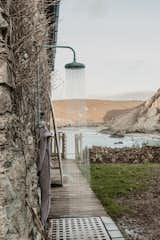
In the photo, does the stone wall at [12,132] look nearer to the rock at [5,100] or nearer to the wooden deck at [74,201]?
the rock at [5,100]

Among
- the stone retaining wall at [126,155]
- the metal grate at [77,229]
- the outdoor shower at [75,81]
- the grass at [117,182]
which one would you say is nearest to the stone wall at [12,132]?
the outdoor shower at [75,81]

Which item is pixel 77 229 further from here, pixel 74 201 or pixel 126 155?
pixel 126 155

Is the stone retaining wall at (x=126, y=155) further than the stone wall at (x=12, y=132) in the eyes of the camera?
Yes

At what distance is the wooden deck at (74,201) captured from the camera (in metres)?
4.90

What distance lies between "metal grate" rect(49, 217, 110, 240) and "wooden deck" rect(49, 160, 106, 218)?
9.0 inches

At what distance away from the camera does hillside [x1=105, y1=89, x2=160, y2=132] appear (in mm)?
30797

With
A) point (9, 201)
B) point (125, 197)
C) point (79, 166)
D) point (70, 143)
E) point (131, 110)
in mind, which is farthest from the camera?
point (131, 110)

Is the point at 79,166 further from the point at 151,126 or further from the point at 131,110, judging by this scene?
the point at 131,110

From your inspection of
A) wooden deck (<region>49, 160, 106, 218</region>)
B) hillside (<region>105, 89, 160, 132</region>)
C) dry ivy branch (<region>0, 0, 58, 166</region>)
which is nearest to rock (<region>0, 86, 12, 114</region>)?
dry ivy branch (<region>0, 0, 58, 166</region>)

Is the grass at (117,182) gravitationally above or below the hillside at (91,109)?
below

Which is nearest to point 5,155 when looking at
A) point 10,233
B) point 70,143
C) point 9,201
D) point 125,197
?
point 9,201

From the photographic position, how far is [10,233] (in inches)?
62.6

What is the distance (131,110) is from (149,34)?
2532cm

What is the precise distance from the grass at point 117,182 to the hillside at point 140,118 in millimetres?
19693
